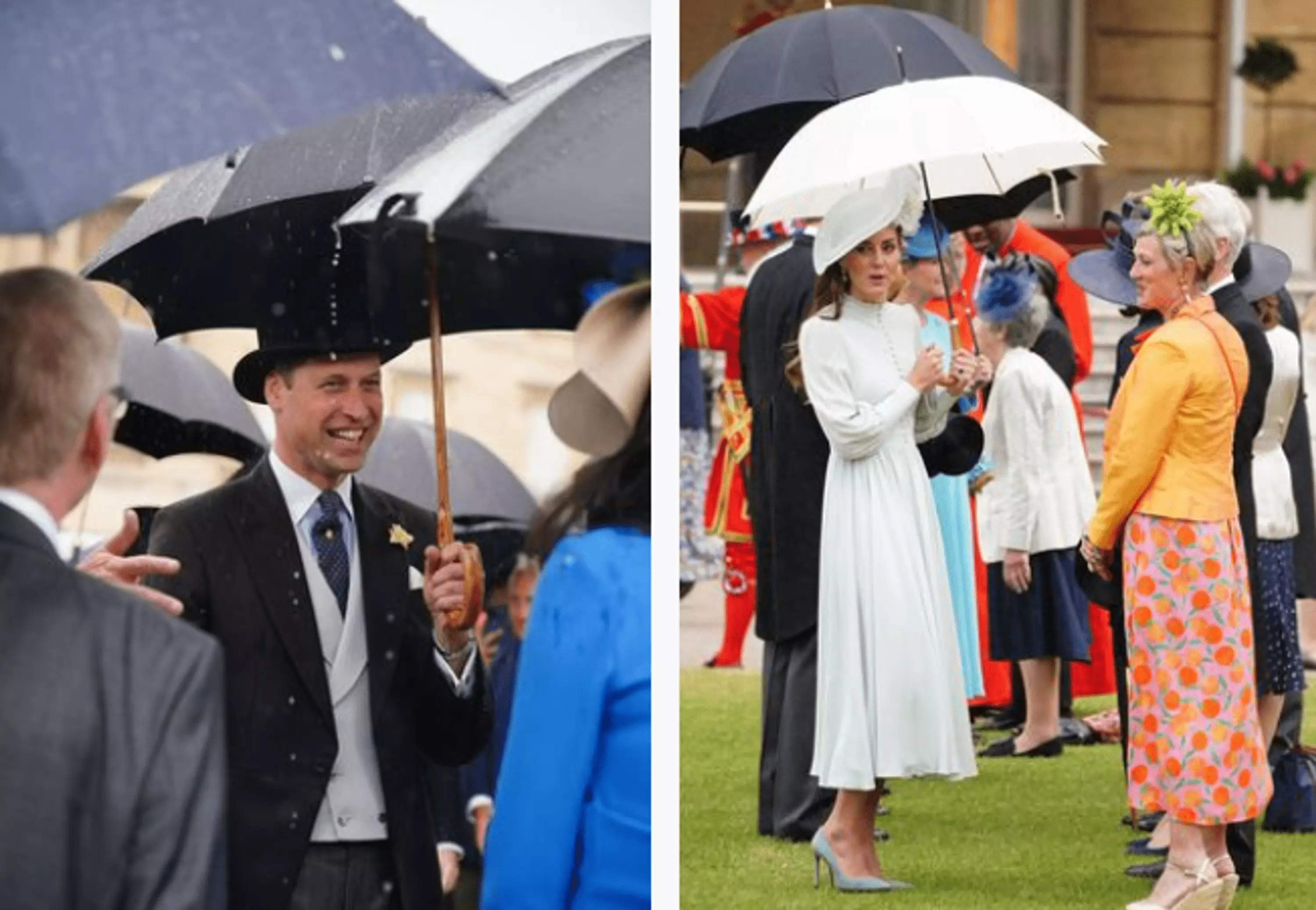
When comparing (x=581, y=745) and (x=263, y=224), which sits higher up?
(x=263, y=224)

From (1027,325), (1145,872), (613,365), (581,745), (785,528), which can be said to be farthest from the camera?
(1027,325)

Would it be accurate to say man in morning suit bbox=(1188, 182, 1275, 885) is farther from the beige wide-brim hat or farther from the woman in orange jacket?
the beige wide-brim hat

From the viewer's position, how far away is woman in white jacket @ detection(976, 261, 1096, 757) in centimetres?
855

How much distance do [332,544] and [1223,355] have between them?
115 inches

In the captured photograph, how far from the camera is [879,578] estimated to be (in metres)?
6.70

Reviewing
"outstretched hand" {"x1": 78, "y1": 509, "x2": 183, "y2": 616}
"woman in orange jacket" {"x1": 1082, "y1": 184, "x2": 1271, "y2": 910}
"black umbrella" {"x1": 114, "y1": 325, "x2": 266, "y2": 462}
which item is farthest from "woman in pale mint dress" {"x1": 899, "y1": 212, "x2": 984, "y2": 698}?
"outstretched hand" {"x1": 78, "y1": 509, "x2": 183, "y2": 616}

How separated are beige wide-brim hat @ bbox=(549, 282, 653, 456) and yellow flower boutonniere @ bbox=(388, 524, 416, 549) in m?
0.24

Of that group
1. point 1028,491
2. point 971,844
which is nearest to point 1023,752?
point 1028,491

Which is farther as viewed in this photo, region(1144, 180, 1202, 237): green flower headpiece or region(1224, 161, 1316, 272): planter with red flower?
region(1224, 161, 1316, 272): planter with red flower

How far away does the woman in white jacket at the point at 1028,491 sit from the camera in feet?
28.1

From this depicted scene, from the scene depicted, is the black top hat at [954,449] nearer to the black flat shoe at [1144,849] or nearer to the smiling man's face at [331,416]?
the black flat shoe at [1144,849]

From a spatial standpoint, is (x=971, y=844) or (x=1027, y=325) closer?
(x=971, y=844)

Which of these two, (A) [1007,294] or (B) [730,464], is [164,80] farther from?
(B) [730,464]

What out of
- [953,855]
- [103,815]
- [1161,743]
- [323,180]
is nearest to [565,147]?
[323,180]
